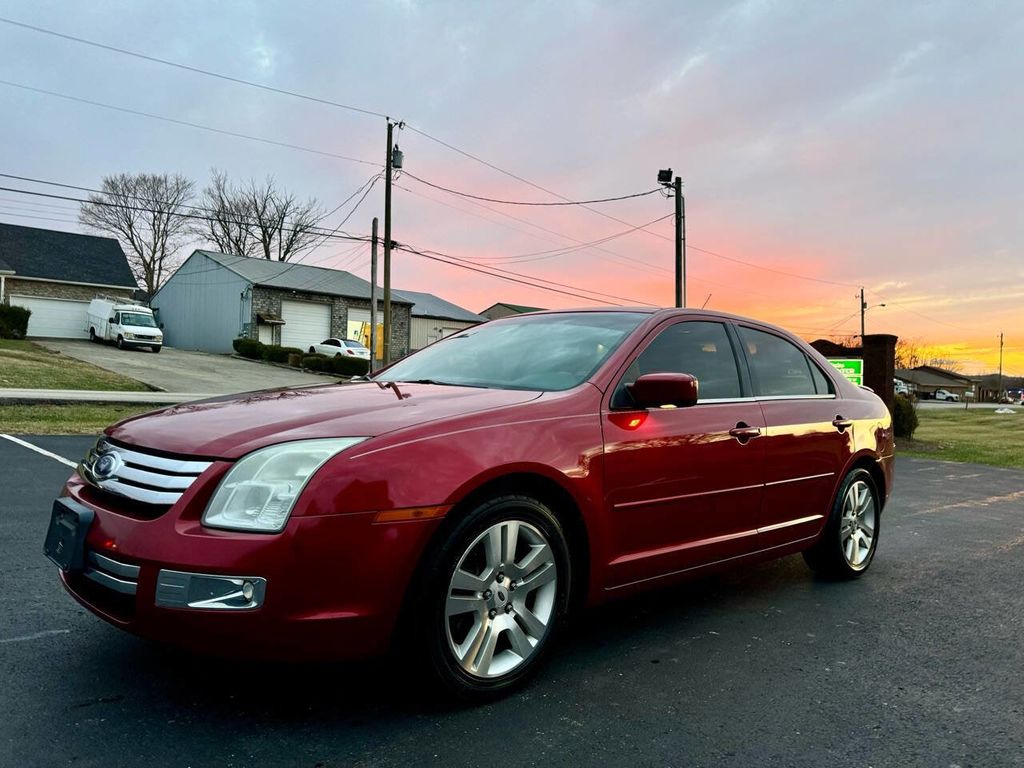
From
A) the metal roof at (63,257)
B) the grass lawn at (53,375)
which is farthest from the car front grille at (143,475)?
the metal roof at (63,257)

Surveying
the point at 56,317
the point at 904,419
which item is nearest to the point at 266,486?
the point at 904,419

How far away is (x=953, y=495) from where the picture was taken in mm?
9180

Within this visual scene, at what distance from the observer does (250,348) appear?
3653cm

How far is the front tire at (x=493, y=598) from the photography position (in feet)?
8.57

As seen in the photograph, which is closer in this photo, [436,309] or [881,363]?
[881,363]

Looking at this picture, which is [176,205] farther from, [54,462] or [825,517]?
→ [825,517]

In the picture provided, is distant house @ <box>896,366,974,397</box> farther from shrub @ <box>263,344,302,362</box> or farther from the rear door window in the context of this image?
the rear door window

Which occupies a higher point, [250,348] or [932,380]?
[932,380]

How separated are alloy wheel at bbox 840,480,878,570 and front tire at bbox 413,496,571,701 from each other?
2.47 meters

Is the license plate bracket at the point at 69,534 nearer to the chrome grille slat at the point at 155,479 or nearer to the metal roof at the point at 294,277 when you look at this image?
the chrome grille slat at the point at 155,479

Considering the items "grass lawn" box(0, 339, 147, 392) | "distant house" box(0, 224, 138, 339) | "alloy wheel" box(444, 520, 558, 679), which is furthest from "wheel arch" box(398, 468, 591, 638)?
"distant house" box(0, 224, 138, 339)

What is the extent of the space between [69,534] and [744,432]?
118 inches

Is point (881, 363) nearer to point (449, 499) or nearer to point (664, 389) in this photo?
point (664, 389)

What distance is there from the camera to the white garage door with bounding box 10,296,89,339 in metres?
37.1
